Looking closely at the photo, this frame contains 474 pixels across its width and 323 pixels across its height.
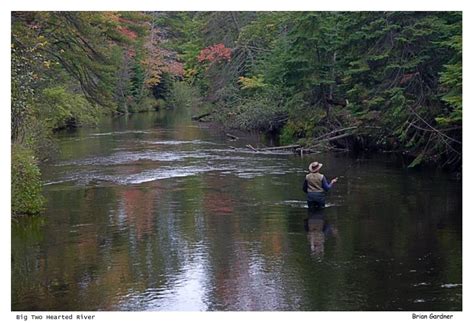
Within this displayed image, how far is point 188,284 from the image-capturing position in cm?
1055

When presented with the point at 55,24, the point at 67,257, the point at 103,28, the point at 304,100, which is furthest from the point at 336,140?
the point at 67,257

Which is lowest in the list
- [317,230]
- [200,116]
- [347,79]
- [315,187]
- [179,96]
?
[317,230]

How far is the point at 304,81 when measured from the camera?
32.6 meters

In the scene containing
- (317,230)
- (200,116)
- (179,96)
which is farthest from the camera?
(179,96)

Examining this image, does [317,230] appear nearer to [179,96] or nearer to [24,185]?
[24,185]

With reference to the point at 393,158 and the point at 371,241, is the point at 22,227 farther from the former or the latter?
the point at 393,158

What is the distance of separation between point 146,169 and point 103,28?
15.9 feet

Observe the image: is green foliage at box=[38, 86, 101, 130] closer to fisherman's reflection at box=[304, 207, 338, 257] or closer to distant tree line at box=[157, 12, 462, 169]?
distant tree line at box=[157, 12, 462, 169]

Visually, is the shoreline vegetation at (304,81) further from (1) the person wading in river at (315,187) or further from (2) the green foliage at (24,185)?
(1) the person wading in river at (315,187)

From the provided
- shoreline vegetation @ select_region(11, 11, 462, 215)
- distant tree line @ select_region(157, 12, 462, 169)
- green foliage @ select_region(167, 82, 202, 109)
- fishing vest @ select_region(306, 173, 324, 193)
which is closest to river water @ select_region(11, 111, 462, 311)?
fishing vest @ select_region(306, 173, 324, 193)

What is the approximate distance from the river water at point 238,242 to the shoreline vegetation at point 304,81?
1.47 meters

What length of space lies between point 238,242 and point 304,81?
1990 cm

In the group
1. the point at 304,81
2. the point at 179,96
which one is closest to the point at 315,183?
the point at 304,81

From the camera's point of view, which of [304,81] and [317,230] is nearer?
[317,230]
